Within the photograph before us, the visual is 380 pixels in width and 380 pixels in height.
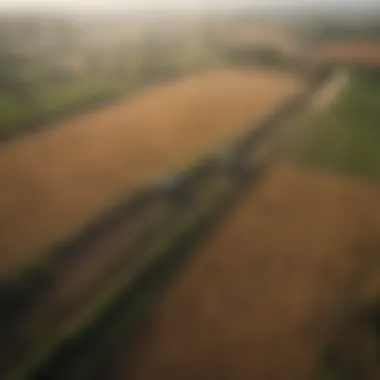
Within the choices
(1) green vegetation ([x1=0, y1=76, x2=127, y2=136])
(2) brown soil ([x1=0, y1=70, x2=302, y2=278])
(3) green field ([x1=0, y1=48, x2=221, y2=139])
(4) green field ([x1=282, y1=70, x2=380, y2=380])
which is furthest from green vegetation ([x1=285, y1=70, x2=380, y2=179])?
(1) green vegetation ([x1=0, y1=76, x2=127, y2=136])

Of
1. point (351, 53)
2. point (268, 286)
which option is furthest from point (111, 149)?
point (351, 53)

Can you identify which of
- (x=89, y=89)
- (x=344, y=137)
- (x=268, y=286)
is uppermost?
(x=89, y=89)

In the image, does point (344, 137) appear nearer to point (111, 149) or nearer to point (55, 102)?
point (111, 149)

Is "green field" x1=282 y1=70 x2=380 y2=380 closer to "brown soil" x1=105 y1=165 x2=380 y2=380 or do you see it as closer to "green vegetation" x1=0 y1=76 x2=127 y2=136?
"brown soil" x1=105 y1=165 x2=380 y2=380

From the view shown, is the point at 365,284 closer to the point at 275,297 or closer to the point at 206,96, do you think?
the point at 275,297

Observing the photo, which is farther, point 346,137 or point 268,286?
point 346,137

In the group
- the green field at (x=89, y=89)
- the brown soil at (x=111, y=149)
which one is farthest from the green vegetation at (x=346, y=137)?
the green field at (x=89, y=89)

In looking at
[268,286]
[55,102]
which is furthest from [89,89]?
[268,286]

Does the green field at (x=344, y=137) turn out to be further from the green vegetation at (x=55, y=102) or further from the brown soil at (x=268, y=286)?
the green vegetation at (x=55, y=102)

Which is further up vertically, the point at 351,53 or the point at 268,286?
the point at 351,53
